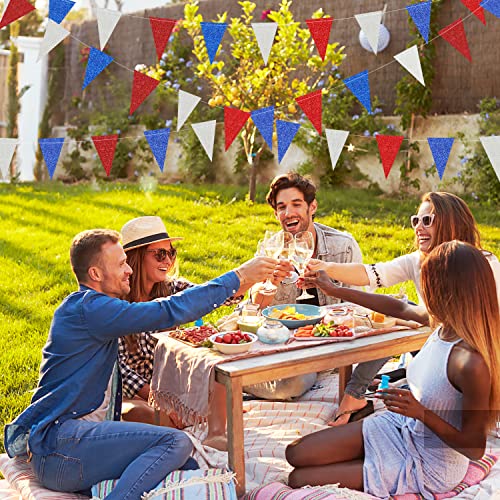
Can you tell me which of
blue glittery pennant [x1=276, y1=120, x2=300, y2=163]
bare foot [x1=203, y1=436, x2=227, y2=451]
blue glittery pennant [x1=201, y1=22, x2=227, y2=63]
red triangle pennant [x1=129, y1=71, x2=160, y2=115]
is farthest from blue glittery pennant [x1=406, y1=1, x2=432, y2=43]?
bare foot [x1=203, y1=436, x2=227, y2=451]

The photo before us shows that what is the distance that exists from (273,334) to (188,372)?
0.39 meters

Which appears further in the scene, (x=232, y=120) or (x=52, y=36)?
(x=232, y=120)

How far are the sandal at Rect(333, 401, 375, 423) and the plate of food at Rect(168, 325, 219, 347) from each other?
3.21 feet

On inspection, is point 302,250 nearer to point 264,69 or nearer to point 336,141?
point 336,141

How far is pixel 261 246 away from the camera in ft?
10.9

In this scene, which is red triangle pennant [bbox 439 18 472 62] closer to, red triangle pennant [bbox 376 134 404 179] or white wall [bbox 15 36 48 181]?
red triangle pennant [bbox 376 134 404 179]

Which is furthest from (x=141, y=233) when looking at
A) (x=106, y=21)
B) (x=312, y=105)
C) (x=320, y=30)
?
(x=320, y=30)

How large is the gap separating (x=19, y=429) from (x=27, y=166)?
9.72 meters

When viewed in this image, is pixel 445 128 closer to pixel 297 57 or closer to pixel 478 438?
pixel 297 57


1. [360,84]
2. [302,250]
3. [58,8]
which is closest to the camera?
[302,250]

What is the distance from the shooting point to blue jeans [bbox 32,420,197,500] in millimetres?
2799

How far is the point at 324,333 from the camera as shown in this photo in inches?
125

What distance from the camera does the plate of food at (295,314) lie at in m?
3.33

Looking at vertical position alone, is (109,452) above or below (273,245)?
below
